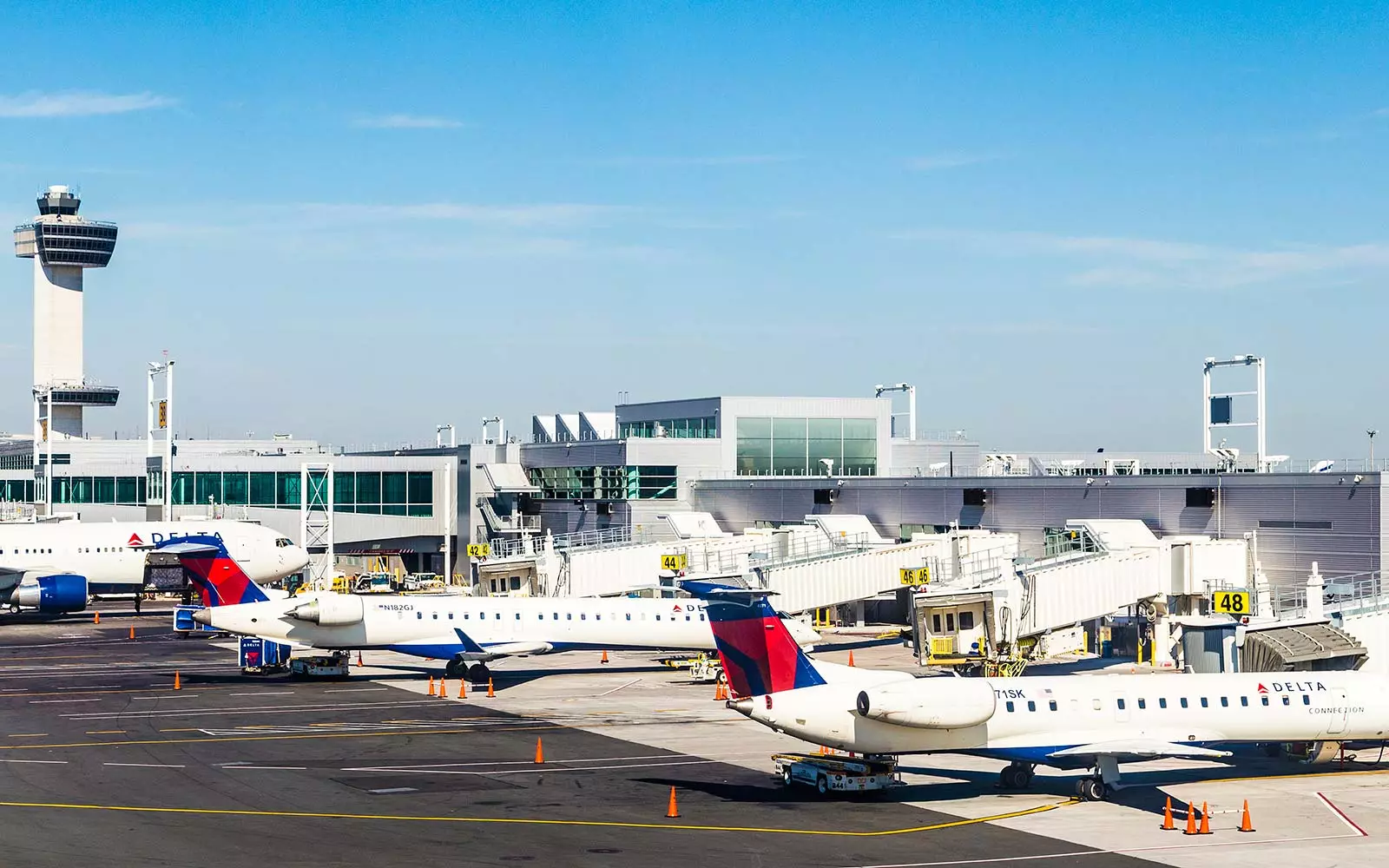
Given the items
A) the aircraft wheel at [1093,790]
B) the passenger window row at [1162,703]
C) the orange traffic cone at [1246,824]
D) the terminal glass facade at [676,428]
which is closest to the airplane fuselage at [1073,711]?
the passenger window row at [1162,703]

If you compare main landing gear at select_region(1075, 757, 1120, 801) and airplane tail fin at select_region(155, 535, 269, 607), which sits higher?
airplane tail fin at select_region(155, 535, 269, 607)

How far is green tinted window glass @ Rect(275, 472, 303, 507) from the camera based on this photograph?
115 m

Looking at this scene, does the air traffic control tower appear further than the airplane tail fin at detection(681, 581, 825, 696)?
Yes

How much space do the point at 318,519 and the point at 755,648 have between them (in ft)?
264

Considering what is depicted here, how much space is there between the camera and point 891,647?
231 ft

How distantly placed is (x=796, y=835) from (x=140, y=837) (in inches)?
506

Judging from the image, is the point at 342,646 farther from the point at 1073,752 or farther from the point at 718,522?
the point at 718,522

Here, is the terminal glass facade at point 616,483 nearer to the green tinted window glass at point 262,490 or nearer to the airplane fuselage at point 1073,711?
the green tinted window glass at point 262,490

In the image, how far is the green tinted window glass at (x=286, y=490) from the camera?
11531 cm

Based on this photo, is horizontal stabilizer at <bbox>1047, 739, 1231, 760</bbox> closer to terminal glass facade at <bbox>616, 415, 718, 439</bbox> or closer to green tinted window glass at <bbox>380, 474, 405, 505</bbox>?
terminal glass facade at <bbox>616, 415, 718, 439</bbox>

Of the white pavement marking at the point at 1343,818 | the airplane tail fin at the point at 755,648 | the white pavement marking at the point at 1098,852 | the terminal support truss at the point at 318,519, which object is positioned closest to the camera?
the white pavement marking at the point at 1098,852

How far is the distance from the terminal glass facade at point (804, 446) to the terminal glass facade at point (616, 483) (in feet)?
16.4

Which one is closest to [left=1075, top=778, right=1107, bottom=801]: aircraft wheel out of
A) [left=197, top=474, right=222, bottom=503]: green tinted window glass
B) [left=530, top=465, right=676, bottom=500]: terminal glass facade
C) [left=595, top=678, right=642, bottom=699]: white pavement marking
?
[left=595, top=678, right=642, bottom=699]: white pavement marking

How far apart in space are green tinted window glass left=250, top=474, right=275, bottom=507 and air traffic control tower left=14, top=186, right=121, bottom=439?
57.8 metres
